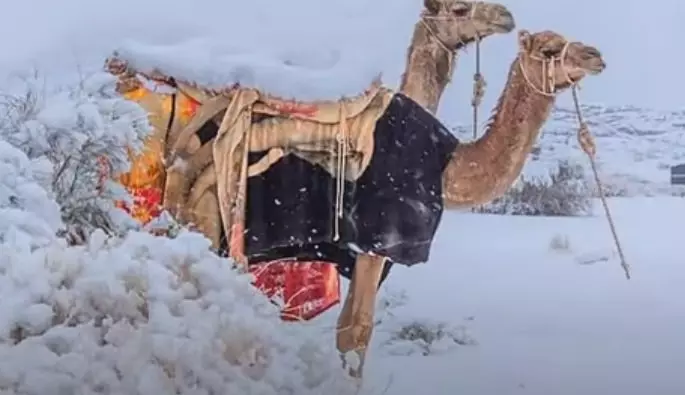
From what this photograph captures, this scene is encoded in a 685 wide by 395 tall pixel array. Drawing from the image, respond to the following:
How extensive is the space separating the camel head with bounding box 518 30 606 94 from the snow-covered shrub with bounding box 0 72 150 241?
0.76 meters

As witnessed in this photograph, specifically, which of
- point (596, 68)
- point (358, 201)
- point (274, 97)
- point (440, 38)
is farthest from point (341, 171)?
point (596, 68)

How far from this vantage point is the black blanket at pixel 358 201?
194cm

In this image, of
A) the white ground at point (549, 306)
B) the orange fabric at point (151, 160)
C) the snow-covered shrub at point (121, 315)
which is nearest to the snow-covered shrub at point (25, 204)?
the snow-covered shrub at point (121, 315)

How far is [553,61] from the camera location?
1.99 metres

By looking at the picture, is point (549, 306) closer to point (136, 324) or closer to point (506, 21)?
point (506, 21)

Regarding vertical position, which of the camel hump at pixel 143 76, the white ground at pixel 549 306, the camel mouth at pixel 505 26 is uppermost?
the camel mouth at pixel 505 26

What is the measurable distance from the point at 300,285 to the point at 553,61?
0.65 m

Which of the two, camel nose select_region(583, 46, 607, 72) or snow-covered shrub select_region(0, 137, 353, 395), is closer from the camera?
snow-covered shrub select_region(0, 137, 353, 395)

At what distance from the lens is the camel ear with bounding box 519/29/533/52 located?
1970 mm

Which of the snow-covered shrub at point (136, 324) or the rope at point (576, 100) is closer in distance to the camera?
the snow-covered shrub at point (136, 324)

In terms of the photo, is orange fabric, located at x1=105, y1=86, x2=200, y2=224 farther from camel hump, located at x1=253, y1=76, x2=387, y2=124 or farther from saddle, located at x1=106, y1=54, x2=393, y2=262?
camel hump, located at x1=253, y1=76, x2=387, y2=124

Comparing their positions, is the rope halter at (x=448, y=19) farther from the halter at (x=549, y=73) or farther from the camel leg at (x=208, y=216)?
the camel leg at (x=208, y=216)

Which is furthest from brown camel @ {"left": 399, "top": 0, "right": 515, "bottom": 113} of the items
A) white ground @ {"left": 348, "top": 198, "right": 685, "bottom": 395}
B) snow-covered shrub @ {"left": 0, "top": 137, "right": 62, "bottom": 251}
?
snow-covered shrub @ {"left": 0, "top": 137, "right": 62, "bottom": 251}

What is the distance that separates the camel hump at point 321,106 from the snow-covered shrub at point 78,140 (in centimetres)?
25
